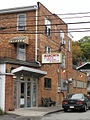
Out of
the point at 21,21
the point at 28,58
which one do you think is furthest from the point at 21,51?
the point at 21,21

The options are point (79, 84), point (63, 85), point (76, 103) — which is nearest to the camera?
point (76, 103)

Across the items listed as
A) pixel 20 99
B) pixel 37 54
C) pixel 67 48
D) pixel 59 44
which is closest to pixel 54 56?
pixel 37 54

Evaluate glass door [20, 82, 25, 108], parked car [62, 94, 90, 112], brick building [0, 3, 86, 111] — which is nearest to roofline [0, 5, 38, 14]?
brick building [0, 3, 86, 111]

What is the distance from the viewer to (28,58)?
2484 cm

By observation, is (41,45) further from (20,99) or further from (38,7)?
(20,99)

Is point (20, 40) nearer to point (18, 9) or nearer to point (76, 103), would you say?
point (18, 9)

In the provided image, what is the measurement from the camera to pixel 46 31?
26.9 metres

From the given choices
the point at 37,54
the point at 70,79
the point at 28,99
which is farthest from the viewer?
the point at 70,79

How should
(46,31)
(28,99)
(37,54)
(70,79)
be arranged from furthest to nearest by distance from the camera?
(70,79) → (46,31) → (37,54) → (28,99)

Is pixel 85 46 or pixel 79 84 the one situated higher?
pixel 85 46

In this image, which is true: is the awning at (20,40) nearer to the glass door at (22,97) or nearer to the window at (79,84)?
the glass door at (22,97)

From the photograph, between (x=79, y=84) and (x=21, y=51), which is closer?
(x=21, y=51)

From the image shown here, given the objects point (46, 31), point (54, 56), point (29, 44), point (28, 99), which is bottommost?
point (28, 99)

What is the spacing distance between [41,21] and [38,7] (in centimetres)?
144
